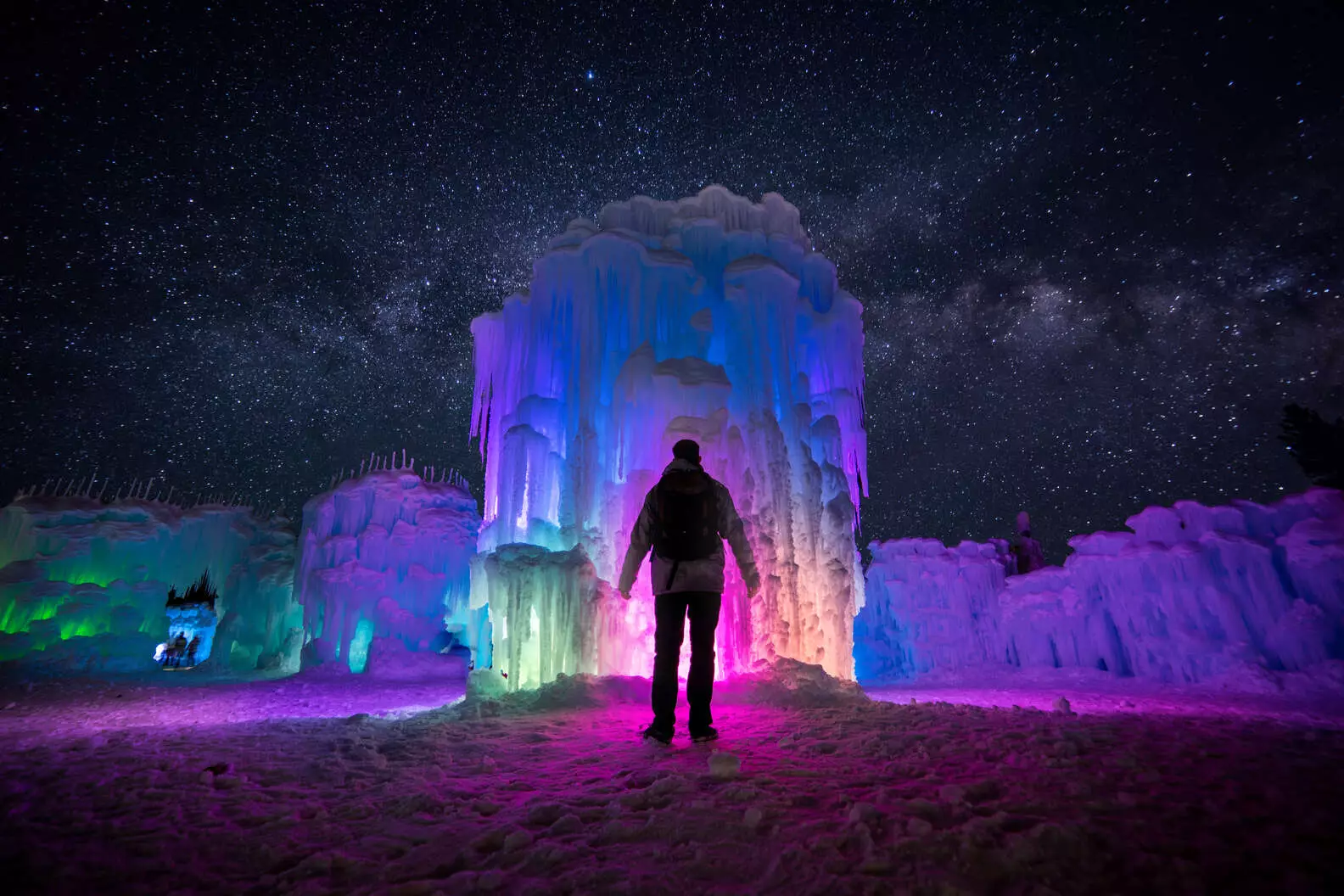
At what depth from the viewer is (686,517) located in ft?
14.5

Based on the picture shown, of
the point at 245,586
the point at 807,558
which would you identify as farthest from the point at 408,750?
the point at 245,586

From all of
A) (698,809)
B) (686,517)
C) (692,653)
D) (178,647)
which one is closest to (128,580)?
(178,647)

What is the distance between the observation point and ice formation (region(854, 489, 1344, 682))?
41.9ft

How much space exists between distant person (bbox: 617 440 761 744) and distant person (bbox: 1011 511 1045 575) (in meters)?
22.4

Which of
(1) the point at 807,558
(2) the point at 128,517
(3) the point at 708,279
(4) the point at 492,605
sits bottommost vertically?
(4) the point at 492,605

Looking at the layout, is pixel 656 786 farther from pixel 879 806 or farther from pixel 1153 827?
pixel 1153 827

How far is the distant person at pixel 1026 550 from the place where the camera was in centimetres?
2244

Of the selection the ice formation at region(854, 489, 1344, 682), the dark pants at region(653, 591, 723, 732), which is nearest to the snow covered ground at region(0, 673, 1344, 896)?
the dark pants at region(653, 591, 723, 732)

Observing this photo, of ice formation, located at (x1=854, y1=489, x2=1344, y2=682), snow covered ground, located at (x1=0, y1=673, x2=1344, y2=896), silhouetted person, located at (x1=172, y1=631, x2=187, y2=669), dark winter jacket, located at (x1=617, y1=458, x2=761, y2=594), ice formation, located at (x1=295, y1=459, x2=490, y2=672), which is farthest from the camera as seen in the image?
silhouetted person, located at (x1=172, y1=631, x2=187, y2=669)

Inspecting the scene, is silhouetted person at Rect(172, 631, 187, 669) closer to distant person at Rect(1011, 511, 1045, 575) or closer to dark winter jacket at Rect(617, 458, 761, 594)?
dark winter jacket at Rect(617, 458, 761, 594)

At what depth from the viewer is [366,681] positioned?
1530 cm

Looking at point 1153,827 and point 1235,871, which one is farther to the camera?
point 1153,827

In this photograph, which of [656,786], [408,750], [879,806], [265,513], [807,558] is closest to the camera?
[879,806]

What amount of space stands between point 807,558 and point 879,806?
7061 mm
